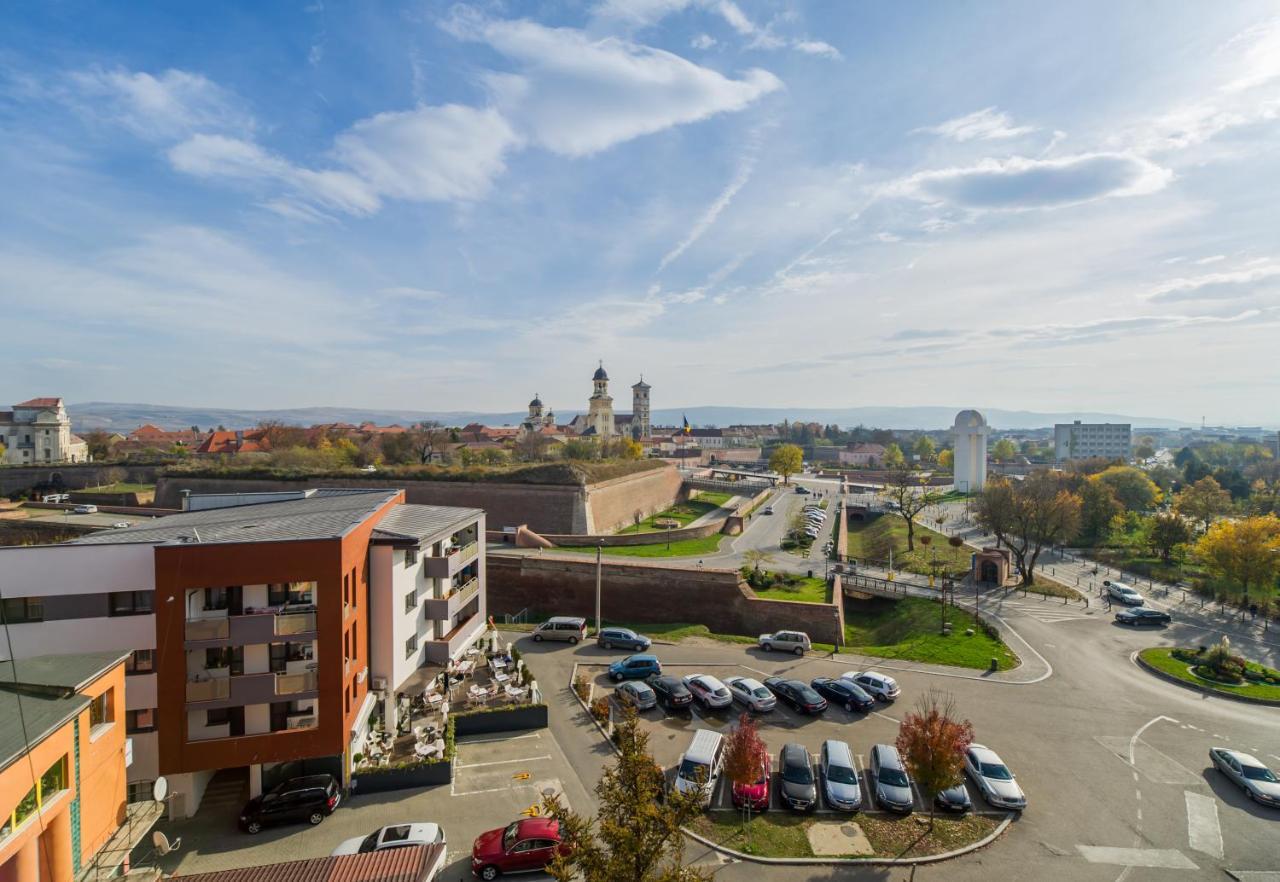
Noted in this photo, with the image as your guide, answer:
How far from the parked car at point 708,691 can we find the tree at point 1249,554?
3029 centimetres

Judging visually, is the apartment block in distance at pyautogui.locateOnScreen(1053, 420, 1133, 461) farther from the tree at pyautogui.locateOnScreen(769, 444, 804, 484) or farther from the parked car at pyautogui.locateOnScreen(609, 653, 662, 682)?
the parked car at pyautogui.locateOnScreen(609, 653, 662, 682)

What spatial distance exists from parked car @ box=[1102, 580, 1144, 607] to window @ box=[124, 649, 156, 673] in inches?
1707

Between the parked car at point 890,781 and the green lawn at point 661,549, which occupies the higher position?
the green lawn at point 661,549

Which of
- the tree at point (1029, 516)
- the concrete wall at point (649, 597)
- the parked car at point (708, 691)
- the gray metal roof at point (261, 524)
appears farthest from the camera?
the tree at point (1029, 516)

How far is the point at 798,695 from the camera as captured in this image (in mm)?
21062

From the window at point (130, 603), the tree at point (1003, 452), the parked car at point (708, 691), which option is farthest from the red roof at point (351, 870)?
the tree at point (1003, 452)

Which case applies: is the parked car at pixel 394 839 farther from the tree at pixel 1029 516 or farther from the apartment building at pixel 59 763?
the tree at pixel 1029 516

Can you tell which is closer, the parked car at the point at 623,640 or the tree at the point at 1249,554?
the parked car at the point at 623,640

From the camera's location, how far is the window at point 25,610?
1516cm

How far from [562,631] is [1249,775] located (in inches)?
901

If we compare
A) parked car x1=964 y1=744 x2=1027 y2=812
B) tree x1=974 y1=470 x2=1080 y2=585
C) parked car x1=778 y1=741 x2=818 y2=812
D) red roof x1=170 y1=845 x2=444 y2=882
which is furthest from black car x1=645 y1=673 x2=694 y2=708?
tree x1=974 y1=470 x2=1080 y2=585

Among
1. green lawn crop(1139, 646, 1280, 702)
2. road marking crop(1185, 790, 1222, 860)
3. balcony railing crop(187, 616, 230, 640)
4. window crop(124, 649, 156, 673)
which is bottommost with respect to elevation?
green lawn crop(1139, 646, 1280, 702)

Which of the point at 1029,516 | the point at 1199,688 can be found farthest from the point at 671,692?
the point at 1029,516

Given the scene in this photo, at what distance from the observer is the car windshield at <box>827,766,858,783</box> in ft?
52.6
